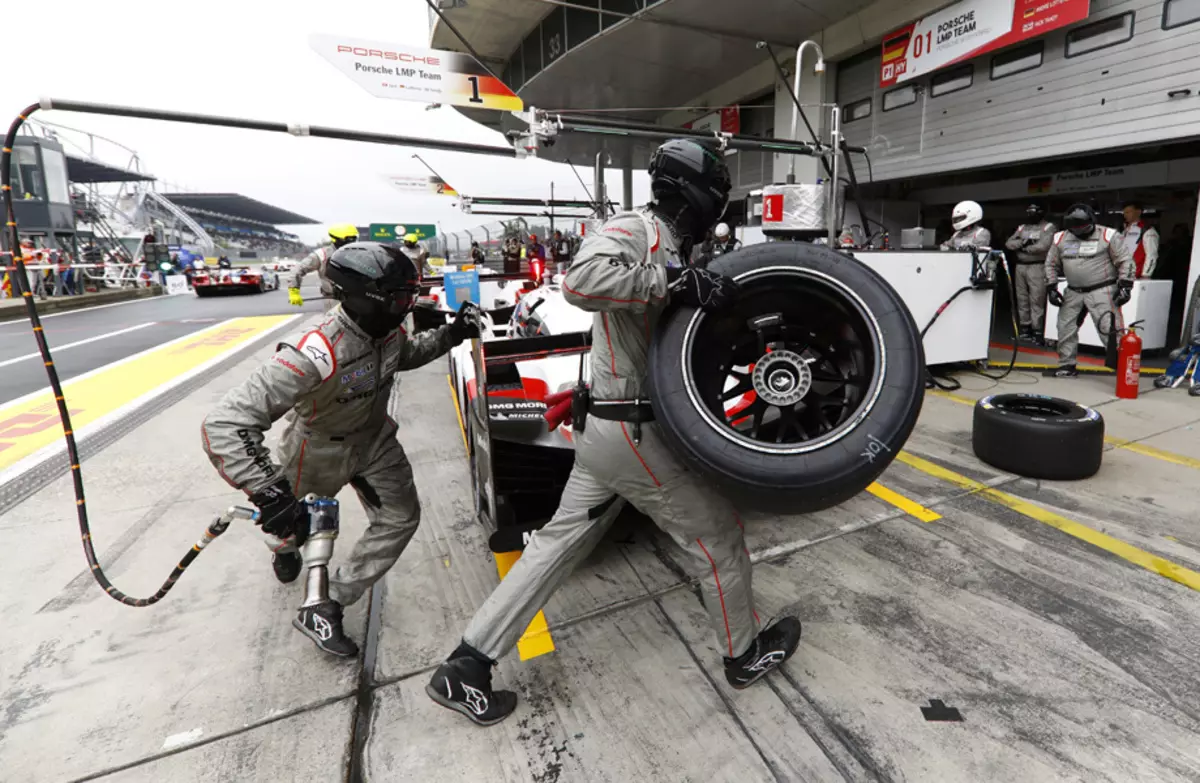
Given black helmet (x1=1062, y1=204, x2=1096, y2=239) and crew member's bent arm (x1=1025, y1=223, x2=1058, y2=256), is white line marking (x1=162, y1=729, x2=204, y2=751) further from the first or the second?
crew member's bent arm (x1=1025, y1=223, x2=1058, y2=256)

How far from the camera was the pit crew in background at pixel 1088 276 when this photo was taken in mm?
5941

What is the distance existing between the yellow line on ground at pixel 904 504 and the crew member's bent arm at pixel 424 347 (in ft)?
8.68

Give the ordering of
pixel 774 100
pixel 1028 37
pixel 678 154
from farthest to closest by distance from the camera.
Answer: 1. pixel 774 100
2. pixel 1028 37
3. pixel 678 154

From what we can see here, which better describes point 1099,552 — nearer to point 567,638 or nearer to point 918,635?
point 918,635

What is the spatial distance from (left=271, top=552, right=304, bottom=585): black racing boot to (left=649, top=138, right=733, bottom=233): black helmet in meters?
2.26

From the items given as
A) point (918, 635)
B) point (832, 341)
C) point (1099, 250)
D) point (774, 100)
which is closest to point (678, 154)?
point (832, 341)

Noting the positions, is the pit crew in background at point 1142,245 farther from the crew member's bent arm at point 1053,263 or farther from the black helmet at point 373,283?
the black helmet at point 373,283

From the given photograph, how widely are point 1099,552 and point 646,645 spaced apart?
89.3 inches

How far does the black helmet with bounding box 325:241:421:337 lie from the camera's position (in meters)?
2.14

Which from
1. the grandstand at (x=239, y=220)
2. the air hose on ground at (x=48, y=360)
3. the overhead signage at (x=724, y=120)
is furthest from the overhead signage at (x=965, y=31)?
the grandstand at (x=239, y=220)

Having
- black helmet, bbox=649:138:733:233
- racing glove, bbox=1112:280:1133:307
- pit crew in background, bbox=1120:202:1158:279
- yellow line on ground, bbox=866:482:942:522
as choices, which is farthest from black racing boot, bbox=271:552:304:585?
pit crew in background, bbox=1120:202:1158:279

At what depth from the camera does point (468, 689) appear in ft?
6.35

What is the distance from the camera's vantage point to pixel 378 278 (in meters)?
2.14

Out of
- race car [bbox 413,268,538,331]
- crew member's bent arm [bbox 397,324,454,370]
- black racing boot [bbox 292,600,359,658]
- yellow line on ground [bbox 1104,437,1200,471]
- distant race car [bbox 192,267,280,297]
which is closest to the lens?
black racing boot [bbox 292,600,359,658]
